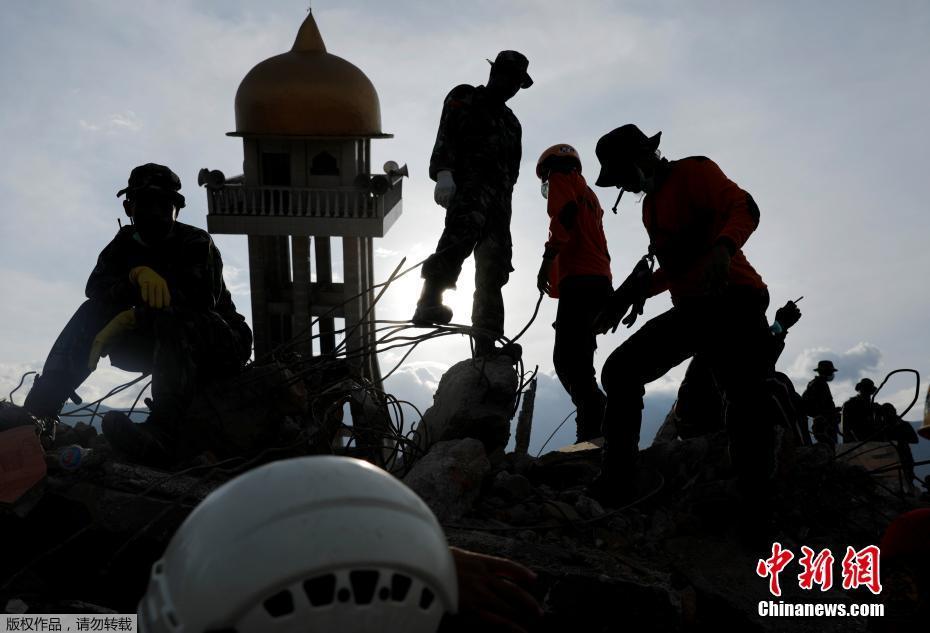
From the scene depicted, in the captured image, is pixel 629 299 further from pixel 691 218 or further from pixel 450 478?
pixel 450 478

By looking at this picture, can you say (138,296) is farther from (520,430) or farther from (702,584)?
(520,430)

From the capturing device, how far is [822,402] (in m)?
12.4

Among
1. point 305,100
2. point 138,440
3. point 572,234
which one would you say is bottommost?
point 138,440

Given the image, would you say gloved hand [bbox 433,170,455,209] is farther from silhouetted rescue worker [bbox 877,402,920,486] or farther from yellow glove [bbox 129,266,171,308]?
silhouetted rescue worker [bbox 877,402,920,486]

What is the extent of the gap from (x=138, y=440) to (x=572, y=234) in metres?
3.21

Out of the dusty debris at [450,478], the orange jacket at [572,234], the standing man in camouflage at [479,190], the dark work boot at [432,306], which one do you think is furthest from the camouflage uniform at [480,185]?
the dusty debris at [450,478]

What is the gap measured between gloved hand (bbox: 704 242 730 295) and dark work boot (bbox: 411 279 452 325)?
107 inches

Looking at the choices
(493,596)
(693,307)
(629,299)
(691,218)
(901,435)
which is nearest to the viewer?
(493,596)

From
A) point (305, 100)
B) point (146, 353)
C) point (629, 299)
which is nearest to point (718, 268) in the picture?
point (629, 299)

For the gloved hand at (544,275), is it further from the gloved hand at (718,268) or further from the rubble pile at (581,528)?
the gloved hand at (718,268)

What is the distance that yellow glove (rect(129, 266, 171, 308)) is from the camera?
5090mm

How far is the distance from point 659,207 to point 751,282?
603 mm

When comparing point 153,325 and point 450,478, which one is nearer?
point 450,478

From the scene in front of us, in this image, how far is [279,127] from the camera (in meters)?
20.0
